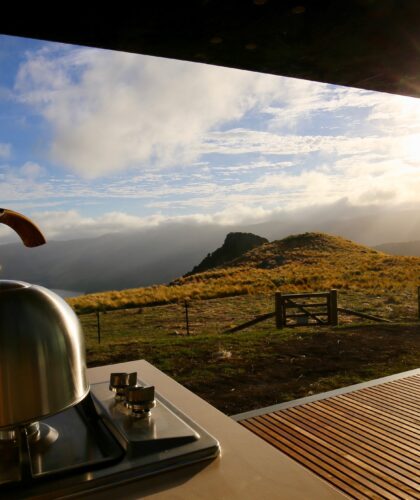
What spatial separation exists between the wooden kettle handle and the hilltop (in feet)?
34.2

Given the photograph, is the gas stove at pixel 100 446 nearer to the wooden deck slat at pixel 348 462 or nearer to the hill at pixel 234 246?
the wooden deck slat at pixel 348 462

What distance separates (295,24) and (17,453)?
118 centimetres

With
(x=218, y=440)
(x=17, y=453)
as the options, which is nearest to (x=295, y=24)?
(x=218, y=440)

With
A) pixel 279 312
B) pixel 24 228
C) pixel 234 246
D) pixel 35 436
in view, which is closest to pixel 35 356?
pixel 35 436

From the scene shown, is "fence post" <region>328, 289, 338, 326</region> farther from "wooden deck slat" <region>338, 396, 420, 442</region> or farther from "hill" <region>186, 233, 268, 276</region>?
"hill" <region>186, 233, 268, 276</region>

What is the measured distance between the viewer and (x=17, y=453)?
3.02 ft

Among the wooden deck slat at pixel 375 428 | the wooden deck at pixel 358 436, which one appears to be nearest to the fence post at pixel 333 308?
the wooden deck at pixel 358 436

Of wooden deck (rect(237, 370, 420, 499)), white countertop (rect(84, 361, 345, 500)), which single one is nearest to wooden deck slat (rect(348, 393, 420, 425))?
wooden deck (rect(237, 370, 420, 499))

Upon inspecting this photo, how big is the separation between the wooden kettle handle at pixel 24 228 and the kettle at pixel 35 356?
17cm

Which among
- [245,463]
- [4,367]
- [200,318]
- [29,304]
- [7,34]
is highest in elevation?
[7,34]

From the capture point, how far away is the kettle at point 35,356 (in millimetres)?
834

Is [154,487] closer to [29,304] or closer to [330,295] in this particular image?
[29,304]

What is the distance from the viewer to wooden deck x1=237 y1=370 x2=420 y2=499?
5.25ft

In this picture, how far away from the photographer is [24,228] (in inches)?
43.5
